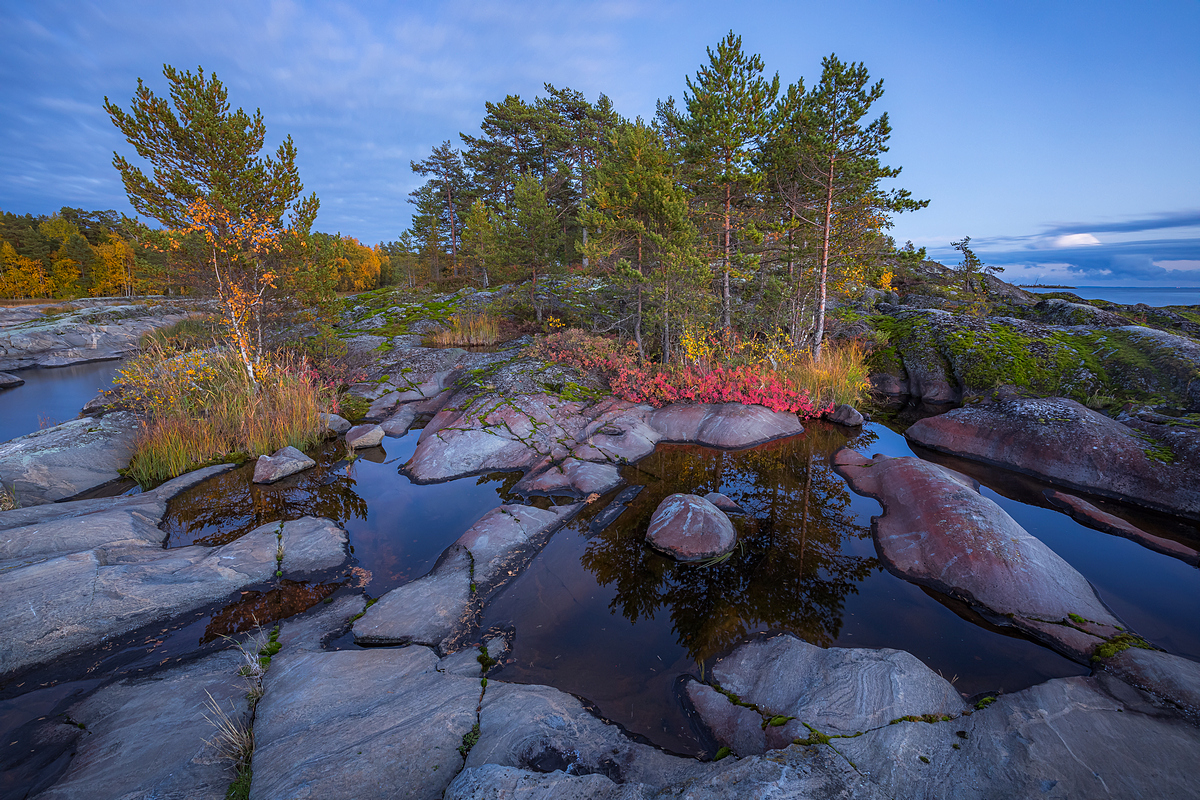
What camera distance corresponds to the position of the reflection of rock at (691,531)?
6.39 meters

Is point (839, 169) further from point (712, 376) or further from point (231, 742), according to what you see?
point (231, 742)

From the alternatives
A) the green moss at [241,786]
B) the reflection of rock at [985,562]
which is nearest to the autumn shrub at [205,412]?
the green moss at [241,786]

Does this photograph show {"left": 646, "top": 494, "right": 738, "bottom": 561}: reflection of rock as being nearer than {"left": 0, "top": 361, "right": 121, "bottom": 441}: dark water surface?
Yes

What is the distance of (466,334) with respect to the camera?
67.0 feet

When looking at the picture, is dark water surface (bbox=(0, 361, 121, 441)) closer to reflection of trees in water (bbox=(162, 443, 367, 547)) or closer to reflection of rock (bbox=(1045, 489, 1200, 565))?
reflection of trees in water (bbox=(162, 443, 367, 547))

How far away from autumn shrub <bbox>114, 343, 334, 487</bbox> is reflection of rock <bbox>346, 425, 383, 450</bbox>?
2.79 ft

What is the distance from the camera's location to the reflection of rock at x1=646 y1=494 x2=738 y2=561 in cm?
639

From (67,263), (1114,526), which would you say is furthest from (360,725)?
(67,263)

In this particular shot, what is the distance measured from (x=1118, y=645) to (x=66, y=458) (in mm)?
16596

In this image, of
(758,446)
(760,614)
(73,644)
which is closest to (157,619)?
(73,644)

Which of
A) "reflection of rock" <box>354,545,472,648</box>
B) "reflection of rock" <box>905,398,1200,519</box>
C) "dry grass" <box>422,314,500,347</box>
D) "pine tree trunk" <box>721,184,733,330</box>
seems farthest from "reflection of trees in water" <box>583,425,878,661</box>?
"dry grass" <box>422,314,500,347</box>

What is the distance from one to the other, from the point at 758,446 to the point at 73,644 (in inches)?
452

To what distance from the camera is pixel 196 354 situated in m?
10.7

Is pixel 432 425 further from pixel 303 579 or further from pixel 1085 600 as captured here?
pixel 1085 600
